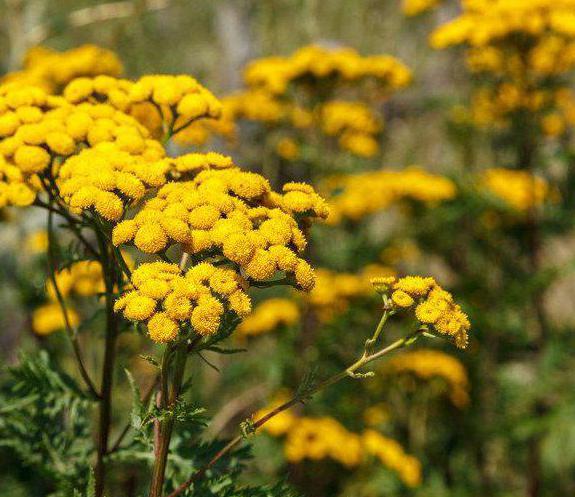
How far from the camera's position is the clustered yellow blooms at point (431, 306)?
188cm

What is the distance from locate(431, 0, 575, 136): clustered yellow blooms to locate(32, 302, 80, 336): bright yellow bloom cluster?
292 cm

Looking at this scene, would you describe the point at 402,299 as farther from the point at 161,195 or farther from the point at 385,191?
the point at 385,191

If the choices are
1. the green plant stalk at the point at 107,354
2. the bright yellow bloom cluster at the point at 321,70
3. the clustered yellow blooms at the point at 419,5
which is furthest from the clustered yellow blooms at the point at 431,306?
the clustered yellow blooms at the point at 419,5

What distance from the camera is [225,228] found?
181 cm

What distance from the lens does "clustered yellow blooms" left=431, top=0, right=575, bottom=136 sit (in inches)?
169

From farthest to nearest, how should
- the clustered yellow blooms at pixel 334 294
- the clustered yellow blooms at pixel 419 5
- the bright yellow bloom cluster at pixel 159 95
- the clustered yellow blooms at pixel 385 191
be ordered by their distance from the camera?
the clustered yellow blooms at pixel 419 5
the clustered yellow blooms at pixel 385 191
the clustered yellow blooms at pixel 334 294
the bright yellow bloom cluster at pixel 159 95

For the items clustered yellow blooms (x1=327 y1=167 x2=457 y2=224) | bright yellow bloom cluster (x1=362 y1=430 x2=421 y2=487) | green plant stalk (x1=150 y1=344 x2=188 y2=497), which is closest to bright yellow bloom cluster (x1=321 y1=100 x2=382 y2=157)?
clustered yellow blooms (x1=327 y1=167 x2=457 y2=224)

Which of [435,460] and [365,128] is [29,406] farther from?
[365,128]

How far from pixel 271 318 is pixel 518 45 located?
2.32m

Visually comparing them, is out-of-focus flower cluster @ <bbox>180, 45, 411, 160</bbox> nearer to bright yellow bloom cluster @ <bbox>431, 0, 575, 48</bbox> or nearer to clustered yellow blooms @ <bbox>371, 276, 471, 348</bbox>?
bright yellow bloom cluster @ <bbox>431, 0, 575, 48</bbox>

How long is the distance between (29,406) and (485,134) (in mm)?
4828

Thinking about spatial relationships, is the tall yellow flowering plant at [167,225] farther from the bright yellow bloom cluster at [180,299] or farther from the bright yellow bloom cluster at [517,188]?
the bright yellow bloom cluster at [517,188]

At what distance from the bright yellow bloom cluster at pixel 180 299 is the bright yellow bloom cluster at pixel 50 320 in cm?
244

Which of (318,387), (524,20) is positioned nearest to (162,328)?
(318,387)
